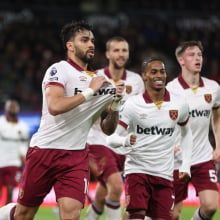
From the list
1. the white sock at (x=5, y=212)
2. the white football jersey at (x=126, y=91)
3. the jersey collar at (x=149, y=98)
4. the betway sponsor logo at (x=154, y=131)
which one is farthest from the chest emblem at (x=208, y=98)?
the white sock at (x=5, y=212)

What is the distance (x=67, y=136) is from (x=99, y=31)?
584 inches

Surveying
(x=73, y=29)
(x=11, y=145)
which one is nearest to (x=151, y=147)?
(x=73, y=29)

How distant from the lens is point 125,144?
6.86 m

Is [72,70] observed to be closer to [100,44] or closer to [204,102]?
[204,102]

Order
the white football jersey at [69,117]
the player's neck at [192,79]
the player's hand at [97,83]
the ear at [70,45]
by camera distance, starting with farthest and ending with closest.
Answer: the player's neck at [192,79]
the ear at [70,45]
the white football jersey at [69,117]
the player's hand at [97,83]

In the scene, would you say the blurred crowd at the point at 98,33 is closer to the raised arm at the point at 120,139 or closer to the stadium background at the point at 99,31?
the stadium background at the point at 99,31

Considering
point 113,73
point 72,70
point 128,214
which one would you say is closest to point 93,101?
point 72,70

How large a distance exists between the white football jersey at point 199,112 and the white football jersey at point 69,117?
187 centimetres

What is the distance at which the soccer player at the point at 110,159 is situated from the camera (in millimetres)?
8930

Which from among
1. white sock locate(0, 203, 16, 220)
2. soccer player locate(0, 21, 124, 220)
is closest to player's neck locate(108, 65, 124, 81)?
soccer player locate(0, 21, 124, 220)

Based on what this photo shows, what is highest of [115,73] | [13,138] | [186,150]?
[115,73]

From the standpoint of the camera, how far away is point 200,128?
26.8 feet

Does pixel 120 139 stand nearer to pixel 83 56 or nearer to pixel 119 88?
pixel 119 88

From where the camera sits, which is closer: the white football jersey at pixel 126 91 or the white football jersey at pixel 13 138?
the white football jersey at pixel 126 91
